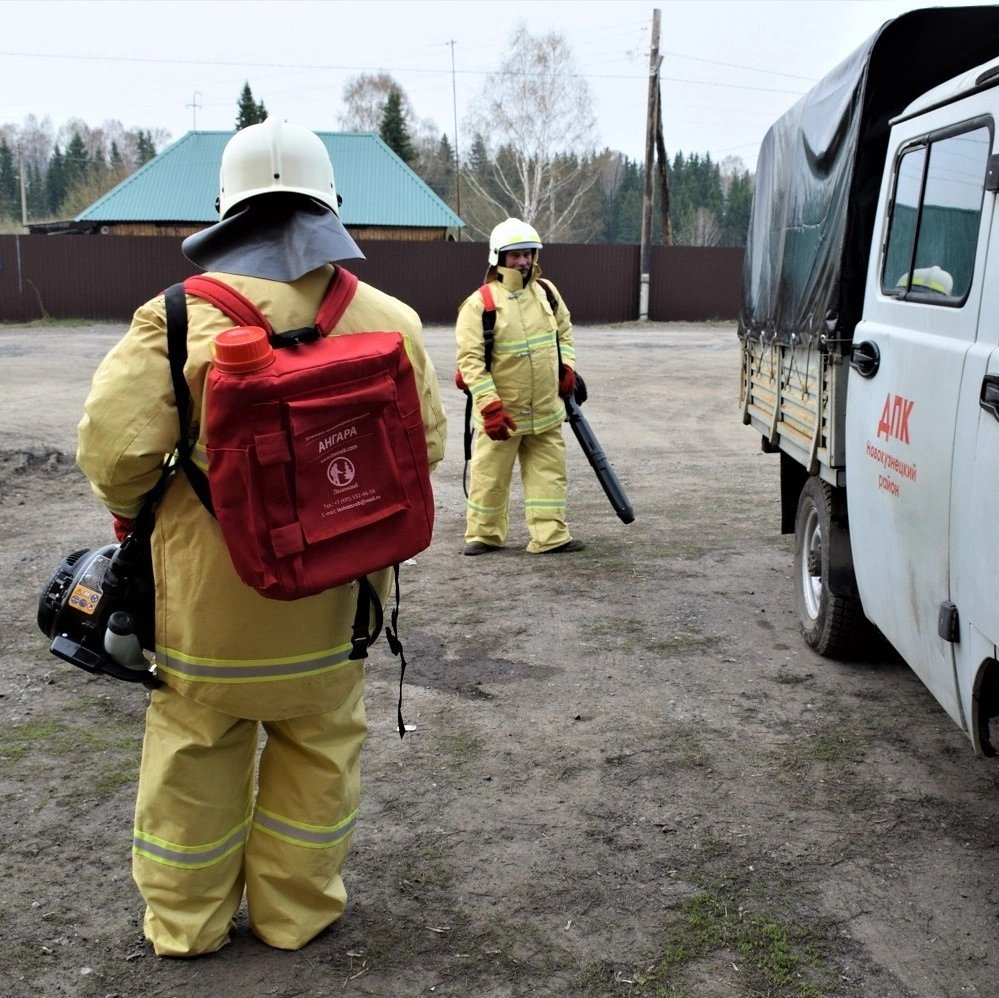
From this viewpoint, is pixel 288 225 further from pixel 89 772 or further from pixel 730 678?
pixel 730 678

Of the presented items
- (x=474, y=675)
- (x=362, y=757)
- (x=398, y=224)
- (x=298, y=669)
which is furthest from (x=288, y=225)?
(x=398, y=224)

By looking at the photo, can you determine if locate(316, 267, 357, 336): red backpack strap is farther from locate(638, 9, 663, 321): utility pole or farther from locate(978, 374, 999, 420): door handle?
locate(638, 9, 663, 321): utility pole

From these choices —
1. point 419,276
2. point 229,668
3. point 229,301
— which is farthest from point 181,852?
point 419,276

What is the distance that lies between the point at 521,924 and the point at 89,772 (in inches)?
69.0

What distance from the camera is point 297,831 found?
305cm

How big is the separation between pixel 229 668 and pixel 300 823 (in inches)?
19.1

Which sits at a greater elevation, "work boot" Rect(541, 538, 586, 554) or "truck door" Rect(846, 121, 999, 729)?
"truck door" Rect(846, 121, 999, 729)

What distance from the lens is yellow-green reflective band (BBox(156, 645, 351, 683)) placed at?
2.85 metres

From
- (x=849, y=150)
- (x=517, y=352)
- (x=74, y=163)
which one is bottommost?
(x=517, y=352)

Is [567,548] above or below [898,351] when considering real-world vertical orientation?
below

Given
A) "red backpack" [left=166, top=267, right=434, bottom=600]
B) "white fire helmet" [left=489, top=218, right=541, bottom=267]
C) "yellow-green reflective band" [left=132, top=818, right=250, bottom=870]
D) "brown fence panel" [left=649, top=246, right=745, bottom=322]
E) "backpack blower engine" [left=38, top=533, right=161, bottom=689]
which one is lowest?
"brown fence panel" [left=649, top=246, right=745, bottom=322]

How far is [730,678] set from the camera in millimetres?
5195

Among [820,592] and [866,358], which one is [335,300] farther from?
[820,592]

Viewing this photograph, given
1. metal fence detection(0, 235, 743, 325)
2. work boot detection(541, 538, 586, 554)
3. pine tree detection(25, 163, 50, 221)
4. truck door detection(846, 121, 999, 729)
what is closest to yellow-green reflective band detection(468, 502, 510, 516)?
work boot detection(541, 538, 586, 554)
